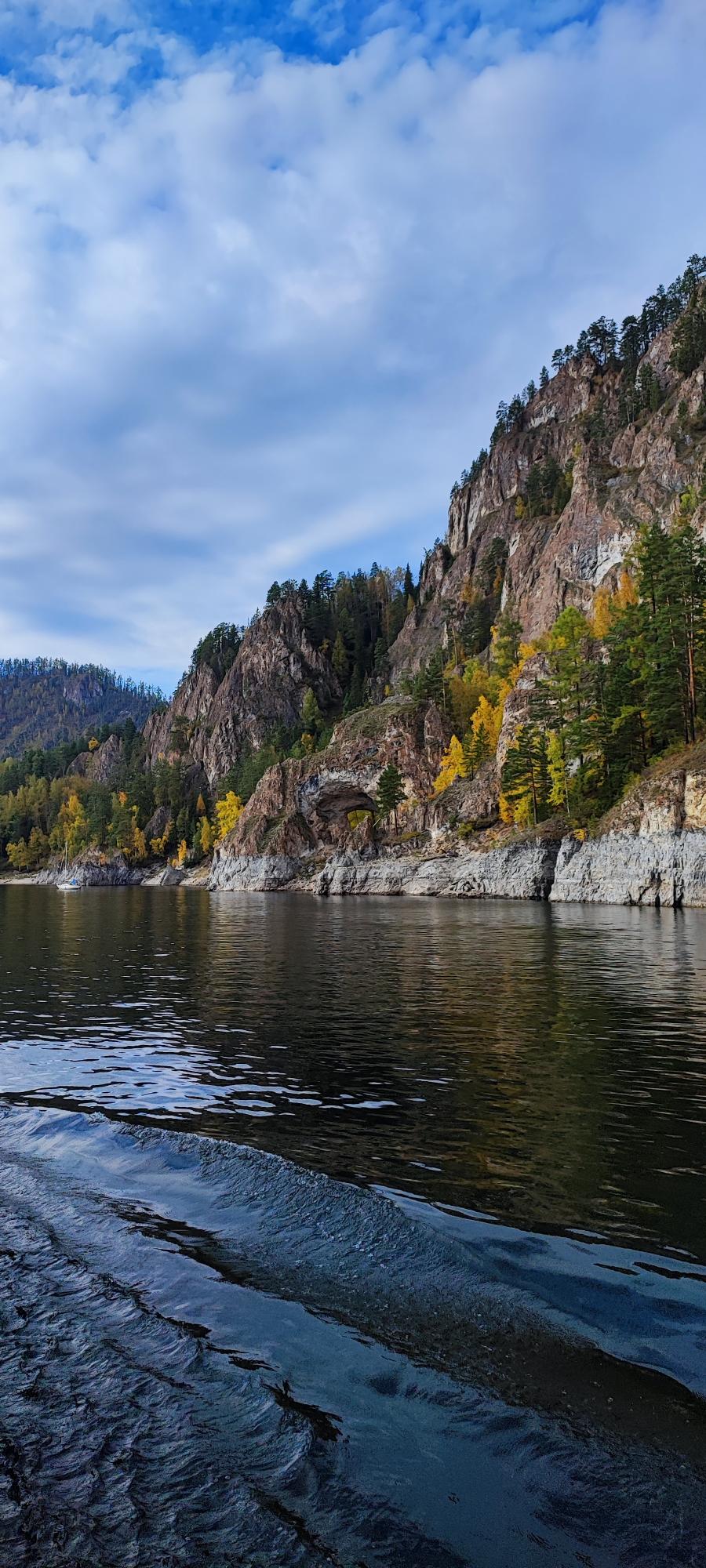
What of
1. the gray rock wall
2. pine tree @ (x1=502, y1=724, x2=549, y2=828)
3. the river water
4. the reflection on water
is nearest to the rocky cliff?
the gray rock wall

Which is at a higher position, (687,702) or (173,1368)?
(687,702)

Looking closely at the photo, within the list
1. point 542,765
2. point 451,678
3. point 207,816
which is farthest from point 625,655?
point 207,816

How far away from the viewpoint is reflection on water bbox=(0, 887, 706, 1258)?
9883mm

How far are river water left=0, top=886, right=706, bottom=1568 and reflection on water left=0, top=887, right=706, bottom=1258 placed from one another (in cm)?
9

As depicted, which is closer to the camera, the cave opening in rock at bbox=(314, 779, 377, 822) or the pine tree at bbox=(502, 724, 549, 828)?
the pine tree at bbox=(502, 724, 549, 828)

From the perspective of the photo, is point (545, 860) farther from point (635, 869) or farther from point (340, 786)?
point (340, 786)

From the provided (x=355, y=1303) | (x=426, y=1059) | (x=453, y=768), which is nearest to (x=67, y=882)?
(x=453, y=768)

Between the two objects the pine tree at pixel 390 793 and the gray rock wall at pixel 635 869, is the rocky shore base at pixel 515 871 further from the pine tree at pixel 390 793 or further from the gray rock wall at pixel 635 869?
the pine tree at pixel 390 793

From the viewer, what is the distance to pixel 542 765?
84.5 m

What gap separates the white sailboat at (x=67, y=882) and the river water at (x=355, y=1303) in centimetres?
14258

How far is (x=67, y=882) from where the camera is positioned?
563 feet

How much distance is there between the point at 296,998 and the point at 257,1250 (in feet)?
52.7

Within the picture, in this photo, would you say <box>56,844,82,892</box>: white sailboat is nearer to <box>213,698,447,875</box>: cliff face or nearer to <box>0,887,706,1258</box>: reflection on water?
<box>213,698,447,875</box>: cliff face

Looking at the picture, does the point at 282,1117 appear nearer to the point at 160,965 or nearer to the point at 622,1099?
the point at 622,1099
